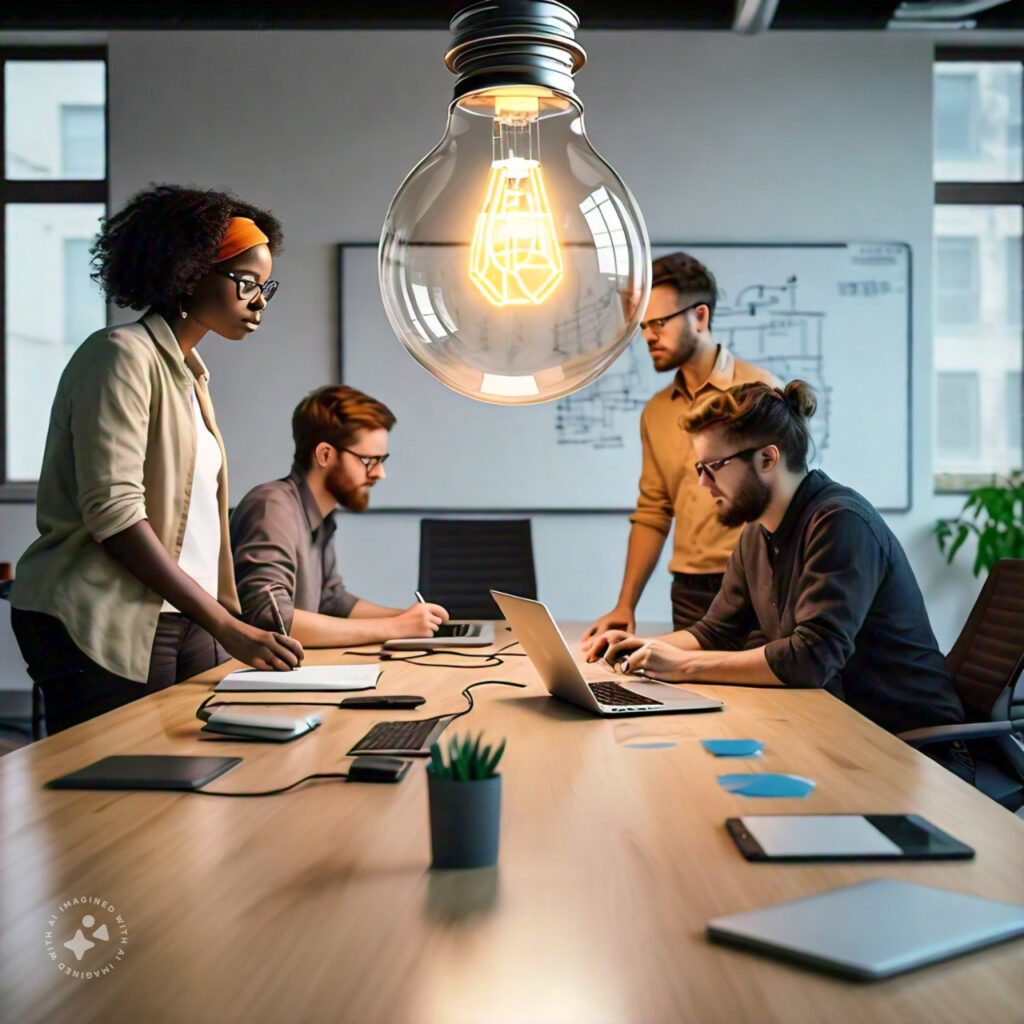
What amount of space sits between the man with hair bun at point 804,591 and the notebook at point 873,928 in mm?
1106

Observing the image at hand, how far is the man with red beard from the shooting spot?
2404mm

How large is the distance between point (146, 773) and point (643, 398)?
3523 mm

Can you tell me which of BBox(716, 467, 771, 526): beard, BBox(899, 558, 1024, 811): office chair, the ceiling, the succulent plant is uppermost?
the ceiling

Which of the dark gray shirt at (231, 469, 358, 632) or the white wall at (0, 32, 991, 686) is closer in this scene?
the dark gray shirt at (231, 469, 358, 632)

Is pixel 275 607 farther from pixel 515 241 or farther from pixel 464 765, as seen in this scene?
pixel 464 765

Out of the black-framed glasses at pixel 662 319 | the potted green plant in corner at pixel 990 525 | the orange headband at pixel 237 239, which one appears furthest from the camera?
the potted green plant in corner at pixel 990 525

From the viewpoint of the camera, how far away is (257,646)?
183 centimetres

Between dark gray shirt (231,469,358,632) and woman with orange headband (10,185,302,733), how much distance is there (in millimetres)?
268

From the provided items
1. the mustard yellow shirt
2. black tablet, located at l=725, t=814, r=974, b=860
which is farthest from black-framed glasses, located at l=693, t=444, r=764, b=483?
black tablet, located at l=725, t=814, r=974, b=860

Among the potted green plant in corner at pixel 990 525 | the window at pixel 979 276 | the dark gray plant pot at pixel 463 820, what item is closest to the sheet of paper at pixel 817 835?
the dark gray plant pot at pixel 463 820

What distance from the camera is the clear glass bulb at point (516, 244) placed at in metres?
1.43

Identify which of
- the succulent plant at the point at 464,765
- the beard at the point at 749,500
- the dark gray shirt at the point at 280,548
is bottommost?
the succulent plant at the point at 464,765

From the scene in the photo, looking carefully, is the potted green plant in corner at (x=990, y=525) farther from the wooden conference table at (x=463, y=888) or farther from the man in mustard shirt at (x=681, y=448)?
the wooden conference table at (x=463, y=888)

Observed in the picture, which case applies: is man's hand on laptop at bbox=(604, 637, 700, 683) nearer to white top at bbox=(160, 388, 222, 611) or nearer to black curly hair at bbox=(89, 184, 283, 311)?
white top at bbox=(160, 388, 222, 611)
